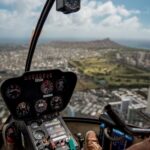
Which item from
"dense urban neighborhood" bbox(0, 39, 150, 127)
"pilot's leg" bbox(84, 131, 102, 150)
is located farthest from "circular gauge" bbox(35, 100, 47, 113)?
"pilot's leg" bbox(84, 131, 102, 150)

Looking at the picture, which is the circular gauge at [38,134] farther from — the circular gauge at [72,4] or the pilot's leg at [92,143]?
the circular gauge at [72,4]

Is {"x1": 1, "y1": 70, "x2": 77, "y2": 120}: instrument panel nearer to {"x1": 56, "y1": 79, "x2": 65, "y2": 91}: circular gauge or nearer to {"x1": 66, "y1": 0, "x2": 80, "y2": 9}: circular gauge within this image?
{"x1": 56, "y1": 79, "x2": 65, "y2": 91}: circular gauge

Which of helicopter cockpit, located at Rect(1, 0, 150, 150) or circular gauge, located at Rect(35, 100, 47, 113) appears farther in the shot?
circular gauge, located at Rect(35, 100, 47, 113)

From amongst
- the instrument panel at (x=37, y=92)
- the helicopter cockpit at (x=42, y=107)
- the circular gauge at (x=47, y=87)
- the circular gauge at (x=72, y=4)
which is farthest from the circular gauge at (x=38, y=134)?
the circular gauge at (x=72, y=4)

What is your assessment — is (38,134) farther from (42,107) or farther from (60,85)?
(60,85)

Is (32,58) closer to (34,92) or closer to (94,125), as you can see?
(34,92)

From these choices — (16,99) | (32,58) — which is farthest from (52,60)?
(16,99)
